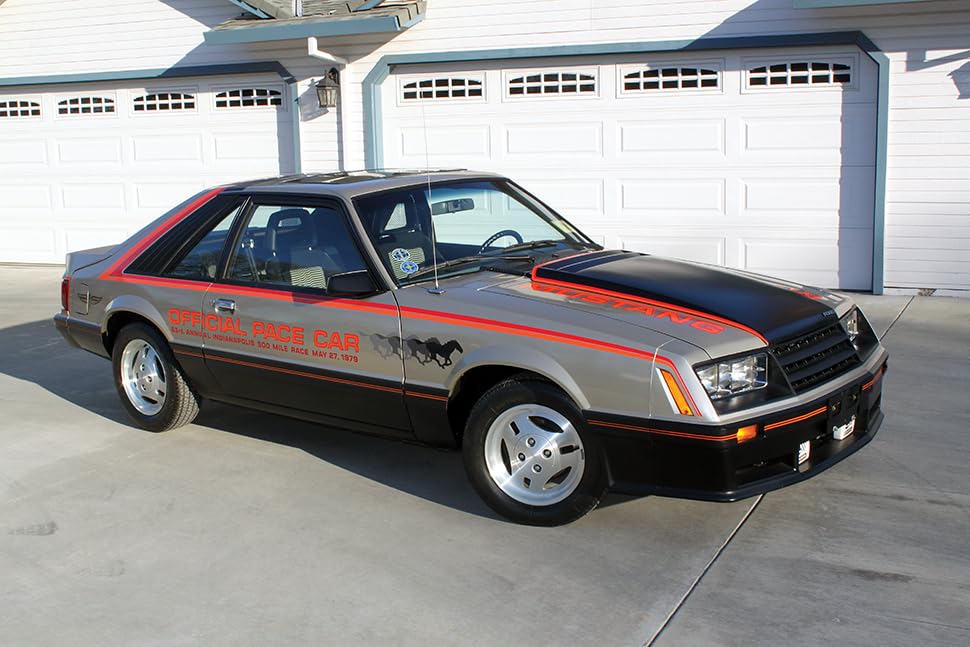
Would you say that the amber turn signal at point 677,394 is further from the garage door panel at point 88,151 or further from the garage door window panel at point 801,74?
the garage door panel at point 88,151

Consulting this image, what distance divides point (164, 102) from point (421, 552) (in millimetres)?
10862

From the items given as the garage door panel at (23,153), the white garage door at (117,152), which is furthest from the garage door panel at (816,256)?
the garage door panel at (23,153)

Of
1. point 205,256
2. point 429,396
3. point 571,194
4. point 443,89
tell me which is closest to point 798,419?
point 429,396

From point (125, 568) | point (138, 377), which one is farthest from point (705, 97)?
point (125, 568)

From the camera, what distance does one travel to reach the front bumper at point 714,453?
4059 mm

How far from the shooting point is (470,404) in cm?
485

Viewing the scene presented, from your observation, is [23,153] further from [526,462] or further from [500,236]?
[526,462]

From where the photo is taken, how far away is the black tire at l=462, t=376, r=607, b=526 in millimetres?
4336

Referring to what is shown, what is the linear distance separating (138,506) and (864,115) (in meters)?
8.14

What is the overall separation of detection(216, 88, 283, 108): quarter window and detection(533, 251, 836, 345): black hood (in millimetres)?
8644

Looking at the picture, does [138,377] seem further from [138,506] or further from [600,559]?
[600,559]

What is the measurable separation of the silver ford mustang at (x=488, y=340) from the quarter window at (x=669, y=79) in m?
5.48

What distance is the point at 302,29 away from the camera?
1191 cm

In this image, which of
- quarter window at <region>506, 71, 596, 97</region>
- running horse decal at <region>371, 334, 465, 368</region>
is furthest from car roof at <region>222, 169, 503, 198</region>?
quarter window at <region>506, 71, 596, 97</region>
